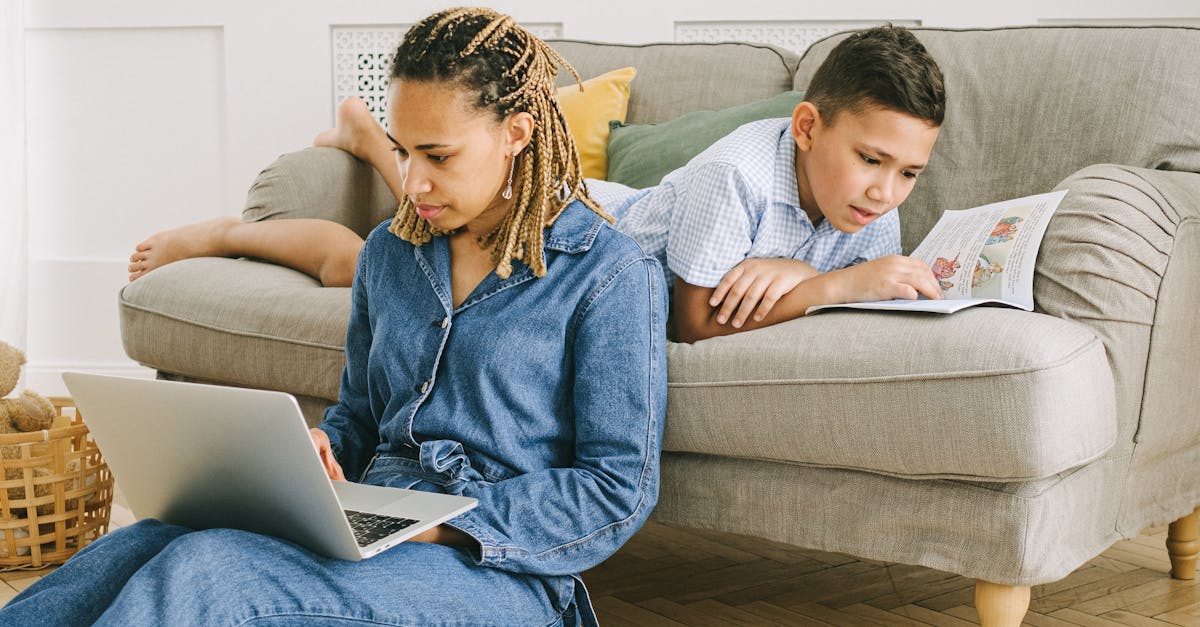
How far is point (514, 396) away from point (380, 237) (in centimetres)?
27

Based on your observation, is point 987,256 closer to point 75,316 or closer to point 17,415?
point 17,415

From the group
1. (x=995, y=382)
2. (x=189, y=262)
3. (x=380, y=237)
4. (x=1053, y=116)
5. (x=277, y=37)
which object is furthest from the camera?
(x=277, y=37)

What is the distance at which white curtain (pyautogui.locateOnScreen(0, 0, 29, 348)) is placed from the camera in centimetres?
295

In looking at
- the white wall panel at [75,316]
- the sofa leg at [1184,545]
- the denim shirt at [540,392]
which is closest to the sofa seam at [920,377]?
the denim shirt at [540,392]

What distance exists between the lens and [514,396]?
1.15 metres

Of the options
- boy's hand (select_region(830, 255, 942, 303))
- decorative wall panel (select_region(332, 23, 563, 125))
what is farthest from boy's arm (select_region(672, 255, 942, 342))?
decorative wall panel (select_region(332, 23, 563, 125))

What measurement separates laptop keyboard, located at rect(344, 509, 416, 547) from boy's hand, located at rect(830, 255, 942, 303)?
59 centimetres

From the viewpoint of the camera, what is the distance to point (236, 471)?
100 centimetres

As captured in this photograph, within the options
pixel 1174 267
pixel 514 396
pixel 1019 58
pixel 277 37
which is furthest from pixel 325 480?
pixel 277 37

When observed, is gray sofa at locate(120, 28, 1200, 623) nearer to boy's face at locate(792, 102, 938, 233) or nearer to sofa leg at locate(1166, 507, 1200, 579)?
sofa leg at locate(1166, 507, 1200, 579)

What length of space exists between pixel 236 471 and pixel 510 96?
44 centimetres

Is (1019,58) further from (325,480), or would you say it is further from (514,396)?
(325,480)

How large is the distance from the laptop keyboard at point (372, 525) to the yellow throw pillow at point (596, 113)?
117 cm

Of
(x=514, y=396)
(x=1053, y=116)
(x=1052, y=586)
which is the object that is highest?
(x=1053, y=116)
